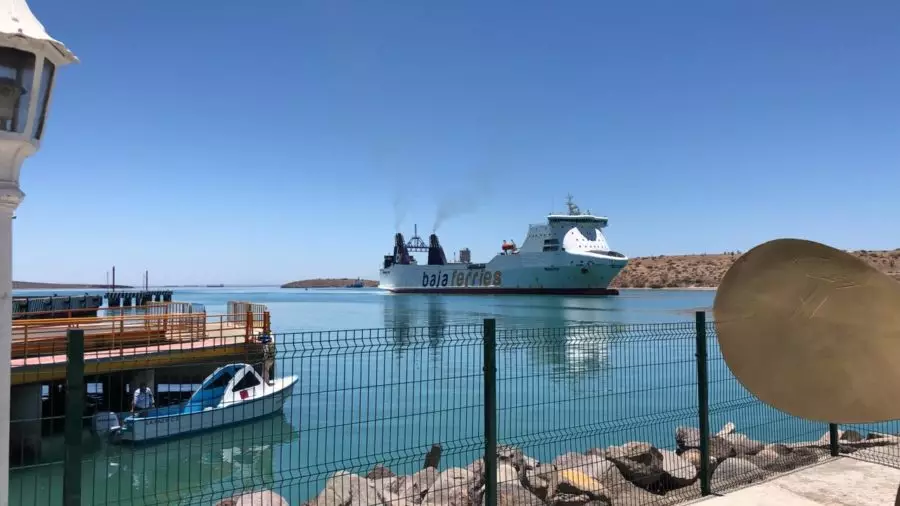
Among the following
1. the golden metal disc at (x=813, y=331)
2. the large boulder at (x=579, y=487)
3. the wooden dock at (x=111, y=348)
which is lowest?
the large boulder at (x=579, y=487)

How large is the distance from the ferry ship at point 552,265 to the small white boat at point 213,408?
7154 cm

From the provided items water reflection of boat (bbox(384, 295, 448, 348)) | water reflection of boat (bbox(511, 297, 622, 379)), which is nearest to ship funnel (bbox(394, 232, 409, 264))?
water reflection of boat (bbox(384, 295, 448, 348))

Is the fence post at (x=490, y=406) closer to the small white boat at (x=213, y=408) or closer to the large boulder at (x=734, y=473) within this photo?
the large boulder at (x=734, y=473)

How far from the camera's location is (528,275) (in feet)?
291

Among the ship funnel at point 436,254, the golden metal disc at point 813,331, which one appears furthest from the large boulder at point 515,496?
the ship funnel at point 436,254

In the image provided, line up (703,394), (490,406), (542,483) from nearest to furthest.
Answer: (490,406) < (703,394) < (542,483)

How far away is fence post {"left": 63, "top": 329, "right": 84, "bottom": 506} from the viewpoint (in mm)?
3586

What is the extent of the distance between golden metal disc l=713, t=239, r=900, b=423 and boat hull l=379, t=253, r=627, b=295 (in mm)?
82037

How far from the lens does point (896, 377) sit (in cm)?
215

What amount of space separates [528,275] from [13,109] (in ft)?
286

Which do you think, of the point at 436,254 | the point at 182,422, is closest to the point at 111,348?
the point at 182,422

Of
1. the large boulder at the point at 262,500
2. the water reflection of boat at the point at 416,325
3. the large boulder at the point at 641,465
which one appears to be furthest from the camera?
the large boulder at the point at 641,465

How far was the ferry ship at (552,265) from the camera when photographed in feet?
276

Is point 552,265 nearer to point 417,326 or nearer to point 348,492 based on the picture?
point 417,326
